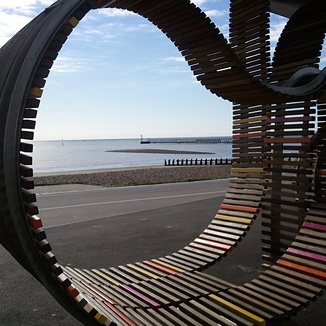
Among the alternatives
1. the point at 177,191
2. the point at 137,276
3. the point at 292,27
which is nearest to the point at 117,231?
the point at 137,276

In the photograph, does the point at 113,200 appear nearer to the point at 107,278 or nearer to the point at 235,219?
the point at 235,219

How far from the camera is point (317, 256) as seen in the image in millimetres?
5121

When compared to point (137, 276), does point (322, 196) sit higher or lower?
higher

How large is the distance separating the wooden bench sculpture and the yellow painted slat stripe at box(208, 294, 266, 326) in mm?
11

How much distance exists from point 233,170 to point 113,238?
127 inches

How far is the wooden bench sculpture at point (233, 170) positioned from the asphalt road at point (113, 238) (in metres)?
0.51

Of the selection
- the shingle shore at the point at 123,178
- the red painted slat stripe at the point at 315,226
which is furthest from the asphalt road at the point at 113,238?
the shingle shore at the point at 123,178

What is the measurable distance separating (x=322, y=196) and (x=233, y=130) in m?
1.84

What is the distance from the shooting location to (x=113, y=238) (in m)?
8.82

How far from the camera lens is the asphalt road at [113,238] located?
523 centimetres

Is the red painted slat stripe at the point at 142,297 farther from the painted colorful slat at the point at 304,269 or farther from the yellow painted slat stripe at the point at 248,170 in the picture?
the yellow painted slat stripe at the point at 248,170

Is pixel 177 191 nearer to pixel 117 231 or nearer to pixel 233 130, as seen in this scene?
pixel 117 231

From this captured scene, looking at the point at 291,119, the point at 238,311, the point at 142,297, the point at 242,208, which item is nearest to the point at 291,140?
the point at 291,119

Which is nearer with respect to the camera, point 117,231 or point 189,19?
point 189,19
